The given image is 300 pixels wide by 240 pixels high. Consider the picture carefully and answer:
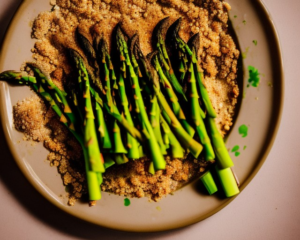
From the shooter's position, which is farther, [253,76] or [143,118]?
[253,76]

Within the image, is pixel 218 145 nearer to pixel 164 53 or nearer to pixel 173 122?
pixel 173 122

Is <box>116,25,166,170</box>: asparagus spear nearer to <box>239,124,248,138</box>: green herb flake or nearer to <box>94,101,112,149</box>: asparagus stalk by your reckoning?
<box>94,101,112,149</box>: asparagus stalk

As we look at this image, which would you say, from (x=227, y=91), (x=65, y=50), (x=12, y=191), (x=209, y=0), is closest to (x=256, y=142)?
(x=227, y=91)

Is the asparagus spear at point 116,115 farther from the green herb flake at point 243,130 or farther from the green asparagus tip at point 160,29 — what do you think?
the green herb flake at point 243,130

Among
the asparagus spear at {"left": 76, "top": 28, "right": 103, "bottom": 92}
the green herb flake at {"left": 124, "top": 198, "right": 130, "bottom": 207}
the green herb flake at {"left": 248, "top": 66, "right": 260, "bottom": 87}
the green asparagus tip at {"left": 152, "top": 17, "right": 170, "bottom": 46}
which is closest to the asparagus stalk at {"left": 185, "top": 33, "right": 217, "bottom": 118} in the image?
the green asparagus tip at {"left": 152, "top": 17, "right": 170, "bottom": 46}

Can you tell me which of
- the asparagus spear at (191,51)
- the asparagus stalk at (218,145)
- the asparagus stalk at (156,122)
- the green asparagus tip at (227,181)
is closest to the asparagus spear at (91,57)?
the asparagus stalk at (156,122)

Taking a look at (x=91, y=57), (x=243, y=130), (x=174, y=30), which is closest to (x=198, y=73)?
(x=174, y=30)
